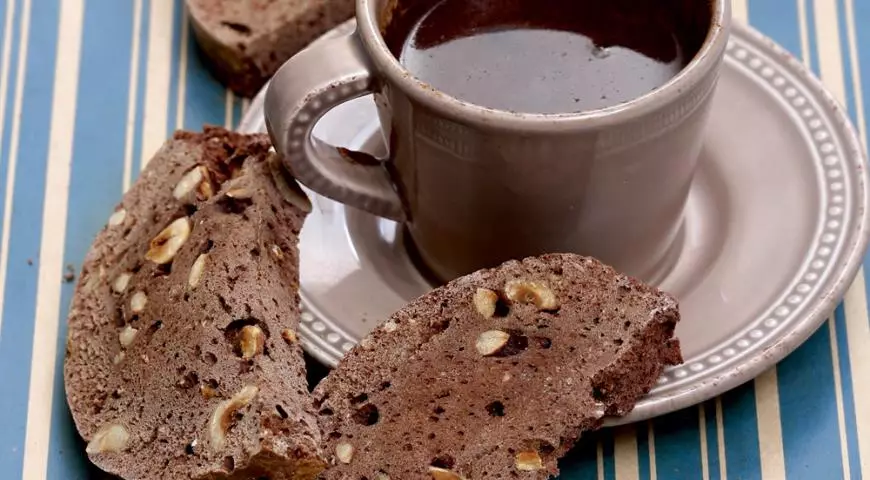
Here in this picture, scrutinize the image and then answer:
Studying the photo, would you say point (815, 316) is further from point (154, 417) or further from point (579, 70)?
point (154, 417)

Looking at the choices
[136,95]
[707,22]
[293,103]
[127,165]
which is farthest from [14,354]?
[707,22]

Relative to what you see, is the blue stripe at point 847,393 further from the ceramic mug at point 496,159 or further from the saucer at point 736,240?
the ceramic mug at point 496,159

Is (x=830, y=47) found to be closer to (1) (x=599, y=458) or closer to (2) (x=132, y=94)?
(1) (x=599, y=458)

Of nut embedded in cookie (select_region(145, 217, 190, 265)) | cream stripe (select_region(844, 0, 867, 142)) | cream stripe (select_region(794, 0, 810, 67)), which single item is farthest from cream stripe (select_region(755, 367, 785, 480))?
nut embedded in cookie (select_region(145, 217, 190, 265))

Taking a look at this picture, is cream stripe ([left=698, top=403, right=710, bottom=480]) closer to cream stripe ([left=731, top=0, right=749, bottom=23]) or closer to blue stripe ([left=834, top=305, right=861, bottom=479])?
blue stripe ([left=834, top=305, right=861, bottom=479])

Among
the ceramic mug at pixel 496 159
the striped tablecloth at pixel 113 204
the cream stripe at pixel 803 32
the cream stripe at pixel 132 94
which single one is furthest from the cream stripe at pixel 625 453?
the cream stripe at pixel 132 94

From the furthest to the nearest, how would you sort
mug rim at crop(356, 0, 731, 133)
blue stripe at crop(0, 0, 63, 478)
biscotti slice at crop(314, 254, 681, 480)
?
blue stripe at crop(0, 0, 63, 478)
biscotti slice at crop(314, 254, 681, 480)
mug rim at crop(356, 0, 731, 133)
